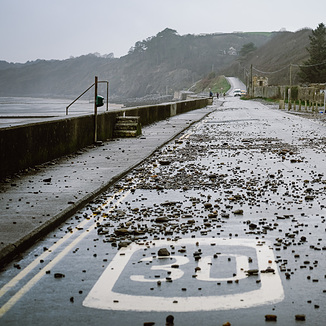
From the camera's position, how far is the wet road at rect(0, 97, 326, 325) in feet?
18.0

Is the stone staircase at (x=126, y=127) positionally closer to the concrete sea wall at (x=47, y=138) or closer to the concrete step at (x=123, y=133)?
the concrete step at (x=123, y=133)

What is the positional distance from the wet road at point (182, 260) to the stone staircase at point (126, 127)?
12.8m

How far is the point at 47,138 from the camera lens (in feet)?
54.7

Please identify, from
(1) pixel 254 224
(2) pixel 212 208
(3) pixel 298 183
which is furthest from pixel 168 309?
(3) pixel 298 183

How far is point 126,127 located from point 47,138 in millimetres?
9971

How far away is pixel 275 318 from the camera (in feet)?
17.3

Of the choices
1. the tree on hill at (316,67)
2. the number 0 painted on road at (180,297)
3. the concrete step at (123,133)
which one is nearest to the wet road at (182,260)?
the number 0 painted on road at (180,297)

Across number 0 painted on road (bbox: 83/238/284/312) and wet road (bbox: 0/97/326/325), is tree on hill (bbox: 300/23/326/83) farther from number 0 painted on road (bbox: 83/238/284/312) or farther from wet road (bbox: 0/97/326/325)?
number 0 painted on road (bbox: 83/238/284/312)

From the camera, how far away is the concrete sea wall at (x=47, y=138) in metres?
13.7

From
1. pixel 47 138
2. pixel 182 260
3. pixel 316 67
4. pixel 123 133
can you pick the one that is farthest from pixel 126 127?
pixel 316 67

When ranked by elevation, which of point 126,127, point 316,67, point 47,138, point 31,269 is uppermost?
point 316,67

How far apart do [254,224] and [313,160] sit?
9368mm

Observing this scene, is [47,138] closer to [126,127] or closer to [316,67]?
[126,127]

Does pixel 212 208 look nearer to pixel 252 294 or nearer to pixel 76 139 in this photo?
pixel 252 294
